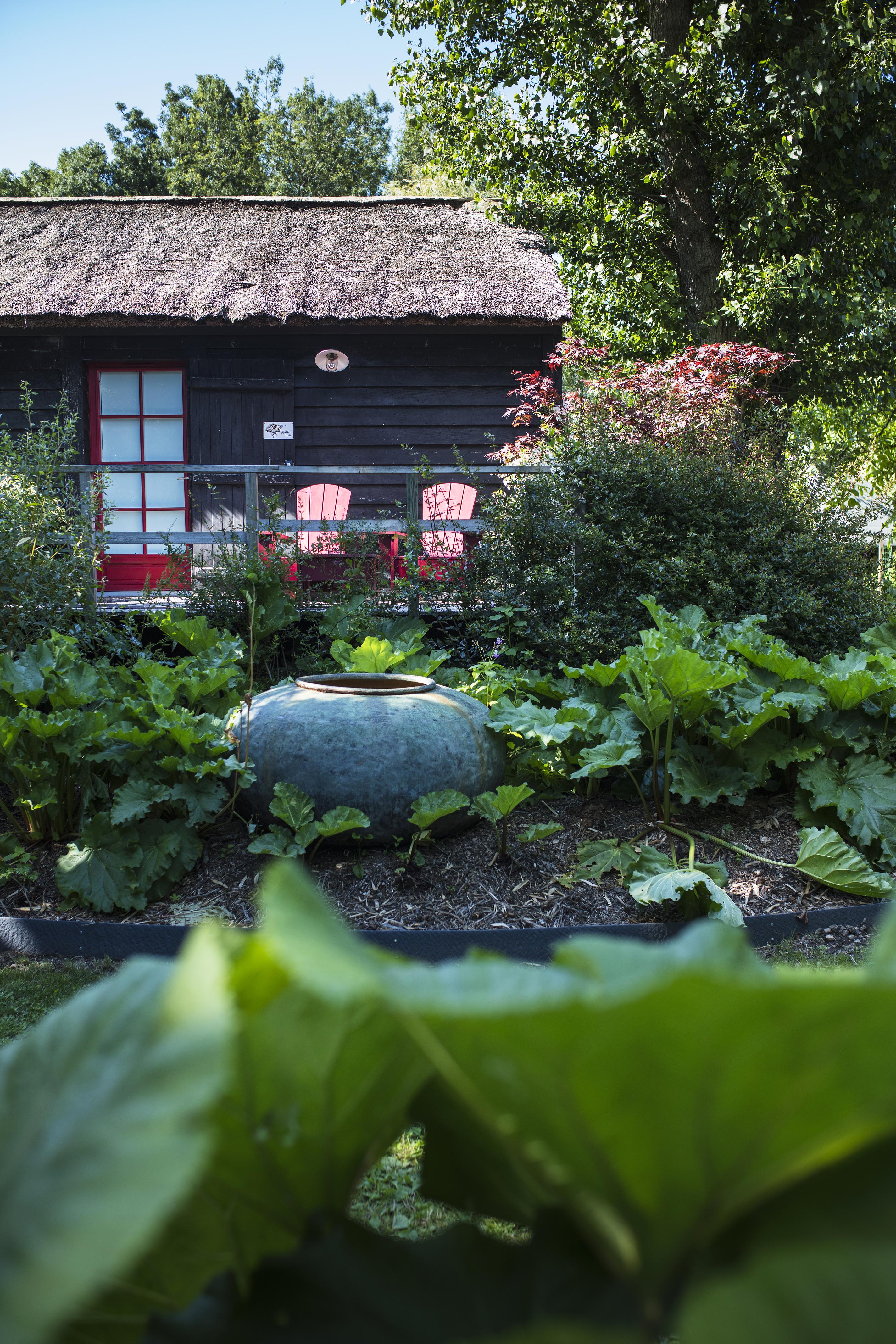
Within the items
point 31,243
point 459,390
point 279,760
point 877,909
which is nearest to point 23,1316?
point 279,760

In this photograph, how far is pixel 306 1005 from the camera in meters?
0.28

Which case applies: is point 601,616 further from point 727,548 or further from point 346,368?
point 346,368

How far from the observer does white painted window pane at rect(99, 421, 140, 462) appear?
1009 cm

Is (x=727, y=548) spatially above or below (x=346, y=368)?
below

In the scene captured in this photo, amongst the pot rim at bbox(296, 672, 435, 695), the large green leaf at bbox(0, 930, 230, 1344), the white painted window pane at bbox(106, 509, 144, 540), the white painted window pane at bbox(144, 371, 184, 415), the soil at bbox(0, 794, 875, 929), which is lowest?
the soil at bbox(0, 794, 875, 929)

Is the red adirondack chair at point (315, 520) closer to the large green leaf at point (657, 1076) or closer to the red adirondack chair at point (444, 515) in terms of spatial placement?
the red adirondack chair at point (444, 515)

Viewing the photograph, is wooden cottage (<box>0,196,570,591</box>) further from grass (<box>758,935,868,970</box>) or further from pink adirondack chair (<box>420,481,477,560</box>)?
grass (<box>758,935,868,970</box>)

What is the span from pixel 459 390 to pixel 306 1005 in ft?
32.9

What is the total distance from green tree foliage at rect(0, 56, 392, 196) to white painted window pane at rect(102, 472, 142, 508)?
Result: 23.9 m

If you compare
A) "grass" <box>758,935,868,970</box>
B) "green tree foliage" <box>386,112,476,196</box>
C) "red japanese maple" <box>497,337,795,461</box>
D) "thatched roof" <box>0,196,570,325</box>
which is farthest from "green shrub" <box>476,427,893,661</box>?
"green tree foliage" <box>386,112,476,196</box>

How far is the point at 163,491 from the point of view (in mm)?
10156

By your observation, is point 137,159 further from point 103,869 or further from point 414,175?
point 103,869

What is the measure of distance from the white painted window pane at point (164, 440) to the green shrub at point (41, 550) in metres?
4.25

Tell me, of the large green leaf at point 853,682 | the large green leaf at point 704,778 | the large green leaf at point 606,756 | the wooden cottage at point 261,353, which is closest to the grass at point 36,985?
the large green leaf at point 606,756
